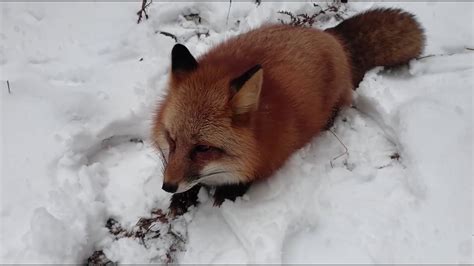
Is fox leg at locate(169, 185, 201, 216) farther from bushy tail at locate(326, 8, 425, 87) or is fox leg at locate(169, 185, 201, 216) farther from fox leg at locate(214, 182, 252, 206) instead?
bushy tail at locate(326, 8, 425, 87)

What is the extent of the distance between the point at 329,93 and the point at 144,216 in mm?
1731

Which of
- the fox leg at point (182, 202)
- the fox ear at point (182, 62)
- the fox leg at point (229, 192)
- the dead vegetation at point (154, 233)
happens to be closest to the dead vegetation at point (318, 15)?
the fox ear at point (182, 62)

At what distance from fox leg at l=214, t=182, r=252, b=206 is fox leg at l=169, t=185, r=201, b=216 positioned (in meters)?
0.17

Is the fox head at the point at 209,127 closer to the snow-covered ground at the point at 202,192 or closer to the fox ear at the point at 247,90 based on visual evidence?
the fox ear at the point at 247,90

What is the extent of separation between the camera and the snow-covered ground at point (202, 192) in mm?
2812

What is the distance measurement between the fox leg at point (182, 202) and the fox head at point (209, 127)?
0.37m

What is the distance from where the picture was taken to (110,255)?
114 inches

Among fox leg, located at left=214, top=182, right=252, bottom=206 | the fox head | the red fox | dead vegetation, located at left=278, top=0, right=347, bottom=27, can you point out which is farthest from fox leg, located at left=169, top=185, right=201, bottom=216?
dead vegetation, located at left=278, top=0, right=347, bottom=27

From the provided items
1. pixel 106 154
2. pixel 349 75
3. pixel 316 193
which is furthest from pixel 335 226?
pixel 106 154

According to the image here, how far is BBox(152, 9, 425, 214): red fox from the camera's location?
2.72 meters

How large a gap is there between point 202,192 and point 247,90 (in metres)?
0.98

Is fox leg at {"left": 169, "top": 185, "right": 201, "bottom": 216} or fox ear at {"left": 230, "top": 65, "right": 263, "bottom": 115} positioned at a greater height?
fox ear at {"left": 230, "top": 65, "right": 263, "bottom": 115}

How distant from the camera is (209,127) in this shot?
271 cm

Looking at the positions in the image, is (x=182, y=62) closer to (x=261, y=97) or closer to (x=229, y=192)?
(x=261, y=97)
